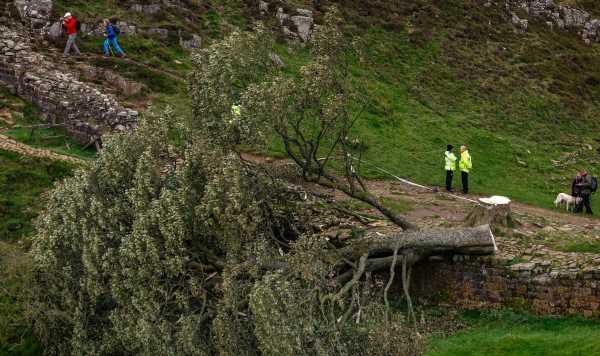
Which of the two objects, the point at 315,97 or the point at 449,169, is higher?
the point at 315,97

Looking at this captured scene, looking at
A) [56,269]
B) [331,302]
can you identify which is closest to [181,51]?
[56,269]

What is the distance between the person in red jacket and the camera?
38656mm

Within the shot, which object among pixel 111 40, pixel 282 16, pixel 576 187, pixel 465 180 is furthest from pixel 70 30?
pixel 576 187

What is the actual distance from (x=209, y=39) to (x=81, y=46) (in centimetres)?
792

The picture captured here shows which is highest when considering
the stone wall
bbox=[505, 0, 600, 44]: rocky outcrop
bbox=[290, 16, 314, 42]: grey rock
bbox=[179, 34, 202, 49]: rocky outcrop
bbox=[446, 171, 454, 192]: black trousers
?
bbox=[505, 0, 600, 44]: rocky outcrop

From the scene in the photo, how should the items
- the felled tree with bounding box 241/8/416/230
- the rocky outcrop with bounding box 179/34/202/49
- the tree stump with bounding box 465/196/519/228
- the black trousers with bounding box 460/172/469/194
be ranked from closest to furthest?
the felled tree with bounding box 241/8/416/230 → the tree stump with bounding box 465/196/519/228 → the black trousers with bounding box 460/172/469/194 → the rocky outcrop with bounding box 179/34/202/49

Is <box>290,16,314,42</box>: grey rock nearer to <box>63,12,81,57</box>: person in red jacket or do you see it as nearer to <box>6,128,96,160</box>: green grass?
<box>63,12,81,57</box>: person in red jacket

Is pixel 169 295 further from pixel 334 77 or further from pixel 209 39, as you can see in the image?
pixel 209 39

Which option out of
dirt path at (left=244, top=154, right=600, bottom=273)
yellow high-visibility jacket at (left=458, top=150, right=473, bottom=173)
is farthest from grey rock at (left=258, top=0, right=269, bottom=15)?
yellow high-visibility jacket at (left=458, top=150, right=473, bottom=173)

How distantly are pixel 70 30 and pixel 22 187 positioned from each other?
42.4ft

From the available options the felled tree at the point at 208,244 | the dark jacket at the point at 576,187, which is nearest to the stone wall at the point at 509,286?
the felled tree at the point at 208,244

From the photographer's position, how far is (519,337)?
65.0ft

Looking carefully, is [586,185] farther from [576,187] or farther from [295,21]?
[295,21]

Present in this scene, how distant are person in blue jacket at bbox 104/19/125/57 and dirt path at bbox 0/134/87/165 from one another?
9992 mm
